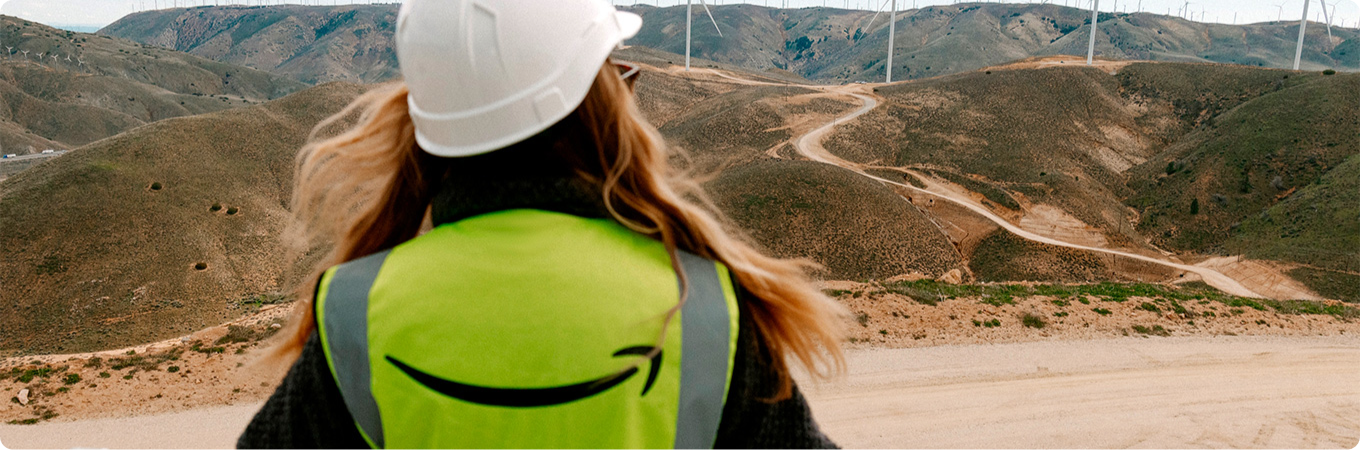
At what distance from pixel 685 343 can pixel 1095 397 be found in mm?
13473

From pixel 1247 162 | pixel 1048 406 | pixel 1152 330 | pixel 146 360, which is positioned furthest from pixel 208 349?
pixel 1247 162

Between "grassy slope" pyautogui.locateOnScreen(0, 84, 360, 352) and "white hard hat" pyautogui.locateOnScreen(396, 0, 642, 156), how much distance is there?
32.3 metres

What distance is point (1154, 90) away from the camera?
263ft

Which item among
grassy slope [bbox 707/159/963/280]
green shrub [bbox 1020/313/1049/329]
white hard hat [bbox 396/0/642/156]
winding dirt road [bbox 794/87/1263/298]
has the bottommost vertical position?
winding dirt road [bbox 794/87/1263/298]

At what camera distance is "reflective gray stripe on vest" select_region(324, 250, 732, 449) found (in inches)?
78.5

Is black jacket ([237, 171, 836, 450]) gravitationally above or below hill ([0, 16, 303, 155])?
above

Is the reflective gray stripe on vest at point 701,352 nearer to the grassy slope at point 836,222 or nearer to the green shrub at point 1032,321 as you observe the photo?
the green shrub at point 1032,321

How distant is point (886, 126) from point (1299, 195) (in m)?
32.9

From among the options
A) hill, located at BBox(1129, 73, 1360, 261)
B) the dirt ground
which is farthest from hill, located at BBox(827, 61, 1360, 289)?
the dirt ground

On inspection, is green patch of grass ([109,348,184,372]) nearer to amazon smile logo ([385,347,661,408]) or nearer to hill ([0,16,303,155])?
amazon smile logo ([385,347,661,408])

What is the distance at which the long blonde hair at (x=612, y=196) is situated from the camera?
2.23m

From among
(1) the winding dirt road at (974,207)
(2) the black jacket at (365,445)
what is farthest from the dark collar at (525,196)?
(1) the winding dirt road at (974,207)

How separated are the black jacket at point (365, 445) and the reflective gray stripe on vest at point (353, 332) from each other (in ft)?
0.30

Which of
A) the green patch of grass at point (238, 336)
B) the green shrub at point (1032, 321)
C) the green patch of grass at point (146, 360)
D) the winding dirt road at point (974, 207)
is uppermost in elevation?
the green patch of grass at point (146, 360)
